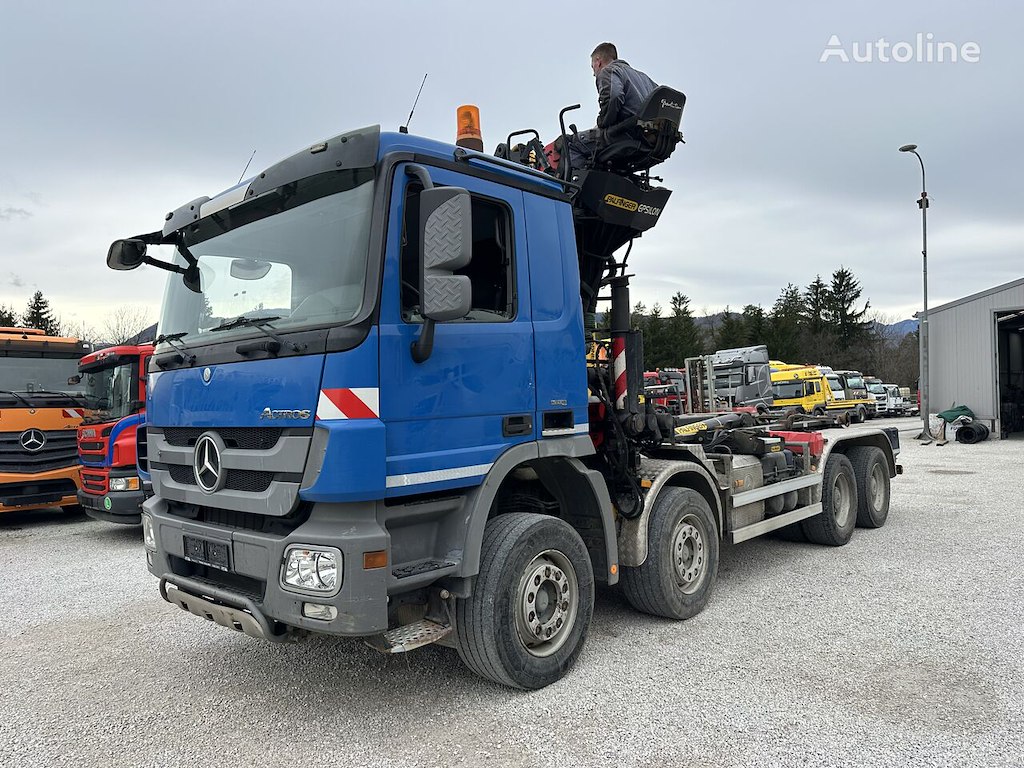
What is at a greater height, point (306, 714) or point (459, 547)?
point (459, 547)

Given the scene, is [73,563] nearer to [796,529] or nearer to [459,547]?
[459,547]

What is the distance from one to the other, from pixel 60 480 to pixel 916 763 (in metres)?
10.8

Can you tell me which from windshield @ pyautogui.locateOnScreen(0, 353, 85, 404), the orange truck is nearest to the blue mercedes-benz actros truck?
the orange truck

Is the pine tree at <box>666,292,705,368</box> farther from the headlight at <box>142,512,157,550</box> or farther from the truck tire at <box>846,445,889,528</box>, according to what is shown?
the headlight at <box>142,512,157,550</box>

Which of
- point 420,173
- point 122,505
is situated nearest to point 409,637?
point 420,173

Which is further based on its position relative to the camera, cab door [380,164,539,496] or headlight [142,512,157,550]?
headlight [142,512,157,550]

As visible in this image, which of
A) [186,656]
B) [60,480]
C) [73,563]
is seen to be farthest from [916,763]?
[60,480]

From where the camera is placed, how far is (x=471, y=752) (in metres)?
3.35

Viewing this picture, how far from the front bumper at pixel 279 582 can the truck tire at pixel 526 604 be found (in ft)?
2.02

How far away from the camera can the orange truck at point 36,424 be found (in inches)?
387

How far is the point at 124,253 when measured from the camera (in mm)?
4441

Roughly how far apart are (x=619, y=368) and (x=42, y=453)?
892cm

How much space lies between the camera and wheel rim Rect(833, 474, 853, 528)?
7570mm

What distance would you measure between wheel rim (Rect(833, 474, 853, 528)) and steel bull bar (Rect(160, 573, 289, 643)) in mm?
6111
